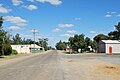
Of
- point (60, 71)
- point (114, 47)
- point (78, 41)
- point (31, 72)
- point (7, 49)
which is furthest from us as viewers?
point (78, 41)

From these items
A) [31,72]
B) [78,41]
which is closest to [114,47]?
[78,41]

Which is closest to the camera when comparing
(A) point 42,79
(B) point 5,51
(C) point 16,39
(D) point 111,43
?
(A) point 42,79

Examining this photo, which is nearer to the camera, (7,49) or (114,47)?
(7,49)

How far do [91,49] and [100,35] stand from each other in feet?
86.9

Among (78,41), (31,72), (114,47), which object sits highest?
(78,41)

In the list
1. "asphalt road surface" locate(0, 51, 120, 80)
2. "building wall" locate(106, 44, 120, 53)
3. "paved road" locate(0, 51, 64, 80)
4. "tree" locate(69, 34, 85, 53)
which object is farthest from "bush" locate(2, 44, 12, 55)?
"paved road" locate(0, 51, 64, 80)

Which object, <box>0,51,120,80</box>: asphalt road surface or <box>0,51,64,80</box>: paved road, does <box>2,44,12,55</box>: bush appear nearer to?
<box>0,51,120,80</box>: asphalt road surface

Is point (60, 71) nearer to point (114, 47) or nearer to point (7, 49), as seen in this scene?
point (7, 49)

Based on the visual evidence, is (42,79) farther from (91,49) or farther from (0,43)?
(91,49)

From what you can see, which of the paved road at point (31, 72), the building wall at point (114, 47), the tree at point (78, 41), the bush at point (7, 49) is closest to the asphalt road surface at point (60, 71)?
the paved road at point (31, 72)

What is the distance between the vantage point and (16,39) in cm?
18775

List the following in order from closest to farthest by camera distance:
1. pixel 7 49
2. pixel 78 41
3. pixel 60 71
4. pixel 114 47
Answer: pixel 60 71, pixel 7 49, pixel 114 47, pixel 78 41

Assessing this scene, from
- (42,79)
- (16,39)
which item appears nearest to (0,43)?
(42,79)

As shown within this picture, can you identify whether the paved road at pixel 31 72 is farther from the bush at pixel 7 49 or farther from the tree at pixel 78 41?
the tree at pixel 78 41
